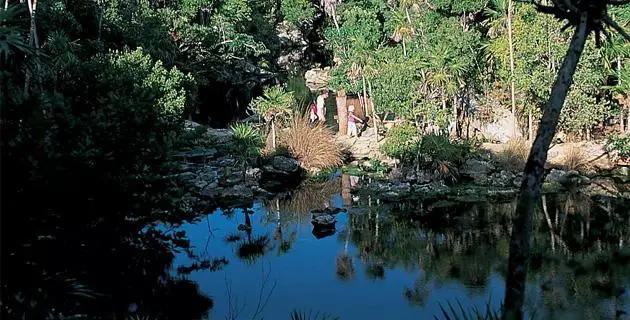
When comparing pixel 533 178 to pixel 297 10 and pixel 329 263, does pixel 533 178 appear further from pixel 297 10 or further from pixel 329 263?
pixel 297 10

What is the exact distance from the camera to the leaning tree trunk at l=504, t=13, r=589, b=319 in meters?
4.06

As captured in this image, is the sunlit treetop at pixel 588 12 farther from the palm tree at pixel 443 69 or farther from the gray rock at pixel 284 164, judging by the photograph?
the palm tree at pixel 443 69

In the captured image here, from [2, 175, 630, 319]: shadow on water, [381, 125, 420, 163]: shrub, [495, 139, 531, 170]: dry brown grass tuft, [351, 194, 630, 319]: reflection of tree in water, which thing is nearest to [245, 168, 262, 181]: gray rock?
[2, 175, 630, 319]: shadow on water

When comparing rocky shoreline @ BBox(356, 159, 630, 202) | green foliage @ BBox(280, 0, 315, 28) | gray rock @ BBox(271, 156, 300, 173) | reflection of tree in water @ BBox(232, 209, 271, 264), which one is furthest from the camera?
green foliage @ BBox(280, 0, 315, 28)

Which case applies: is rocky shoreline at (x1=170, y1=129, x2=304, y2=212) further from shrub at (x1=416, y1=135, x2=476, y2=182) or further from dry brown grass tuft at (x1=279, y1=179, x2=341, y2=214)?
shrub at (x1=416, y1=135, x2=476, y2=182)

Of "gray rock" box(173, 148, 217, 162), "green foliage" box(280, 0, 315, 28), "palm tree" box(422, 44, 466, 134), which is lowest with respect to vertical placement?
"gray rock" box(173, 148, 217, 162)

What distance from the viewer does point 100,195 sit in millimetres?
5727

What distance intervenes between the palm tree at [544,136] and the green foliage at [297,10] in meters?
24.9

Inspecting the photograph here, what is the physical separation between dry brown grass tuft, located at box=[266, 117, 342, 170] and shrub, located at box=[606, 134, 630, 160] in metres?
6.93

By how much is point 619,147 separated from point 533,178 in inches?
544

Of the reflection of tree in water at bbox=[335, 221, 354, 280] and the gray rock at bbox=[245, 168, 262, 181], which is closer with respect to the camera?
the reflection of tree in water at bbox=[335, 221, 354, 280]

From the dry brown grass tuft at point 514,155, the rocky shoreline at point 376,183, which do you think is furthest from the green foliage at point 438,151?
the dry brown grass tuft at point 514,155

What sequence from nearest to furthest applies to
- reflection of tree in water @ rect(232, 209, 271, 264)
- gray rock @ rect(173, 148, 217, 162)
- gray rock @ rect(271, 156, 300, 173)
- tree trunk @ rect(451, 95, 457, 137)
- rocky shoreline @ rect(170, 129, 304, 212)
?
reflection of tree in water @ rect(232, 209, 271, 264), rocky shoreline @ rect(170, 129, 304, 212), gray rock @ rect(271, 156, 300, 173), tree trunk @ rect(451, 95, 457, 137), gray rock @ rect(173, 148, 217, 162)

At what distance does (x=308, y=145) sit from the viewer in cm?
1811
